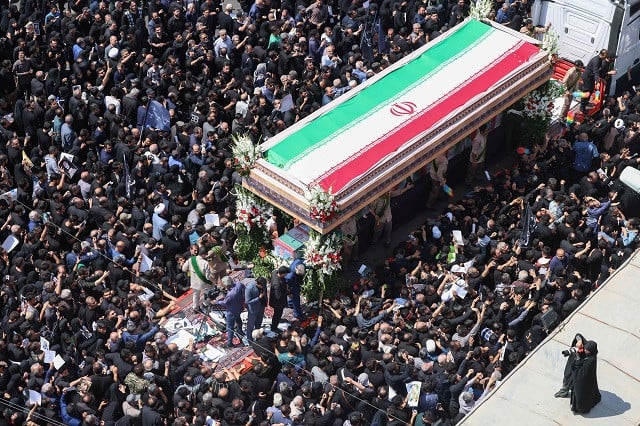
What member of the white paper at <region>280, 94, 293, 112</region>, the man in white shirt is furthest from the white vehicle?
the white paper at <region>280, 94, 293, 112</region>

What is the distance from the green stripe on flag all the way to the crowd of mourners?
4.45 ft

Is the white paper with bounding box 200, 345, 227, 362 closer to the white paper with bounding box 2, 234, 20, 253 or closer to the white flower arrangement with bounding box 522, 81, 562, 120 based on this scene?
the white paper with bounding box 2, 234, 20, 253

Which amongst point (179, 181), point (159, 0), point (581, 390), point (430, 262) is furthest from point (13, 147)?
point (581, 390)

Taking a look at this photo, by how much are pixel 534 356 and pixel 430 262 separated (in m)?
3.14

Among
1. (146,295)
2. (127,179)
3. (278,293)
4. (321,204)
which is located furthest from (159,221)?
(321,204)

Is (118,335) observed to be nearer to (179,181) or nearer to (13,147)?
(179,181)

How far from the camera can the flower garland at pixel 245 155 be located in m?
24.0

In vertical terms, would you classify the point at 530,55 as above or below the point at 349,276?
above

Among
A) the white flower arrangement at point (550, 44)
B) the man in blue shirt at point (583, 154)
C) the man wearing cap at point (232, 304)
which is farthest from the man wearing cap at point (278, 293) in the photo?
the white flower arrangement at point (550, 44)

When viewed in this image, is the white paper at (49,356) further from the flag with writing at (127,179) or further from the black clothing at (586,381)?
the black clothing at (586,381)

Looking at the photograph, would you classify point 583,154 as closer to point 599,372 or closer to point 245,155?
point 599,372

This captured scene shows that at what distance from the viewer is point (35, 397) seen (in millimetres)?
21000

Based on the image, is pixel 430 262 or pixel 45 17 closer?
pixel 430 262

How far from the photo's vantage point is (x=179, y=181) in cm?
2536
